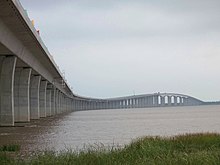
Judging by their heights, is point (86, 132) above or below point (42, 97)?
below

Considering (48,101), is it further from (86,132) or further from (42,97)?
(86,132)

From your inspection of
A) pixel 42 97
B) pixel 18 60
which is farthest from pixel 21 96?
pixel 42 97

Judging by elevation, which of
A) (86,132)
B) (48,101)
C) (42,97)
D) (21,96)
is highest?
(21,96)

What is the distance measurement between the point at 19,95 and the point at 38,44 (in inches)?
545

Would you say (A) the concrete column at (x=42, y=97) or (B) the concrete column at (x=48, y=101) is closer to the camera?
(A) the concrete column at (x=42, y=97)

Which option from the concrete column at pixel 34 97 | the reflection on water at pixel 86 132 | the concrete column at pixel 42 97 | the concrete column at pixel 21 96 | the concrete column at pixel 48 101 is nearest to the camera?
the reflection on water at pixel 86 132

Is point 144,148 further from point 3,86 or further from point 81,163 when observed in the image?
point 3,86

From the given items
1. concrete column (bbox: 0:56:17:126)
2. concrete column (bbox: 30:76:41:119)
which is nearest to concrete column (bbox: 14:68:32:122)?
concrete column (bbox: 0:56:17:126)

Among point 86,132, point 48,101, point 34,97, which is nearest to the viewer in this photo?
point 86,132

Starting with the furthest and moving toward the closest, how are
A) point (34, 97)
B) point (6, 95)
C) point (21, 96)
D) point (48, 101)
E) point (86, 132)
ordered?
point (48, 101) < point (34, 97) < point (21, 96) < point (6, 95) < point (86, 132)

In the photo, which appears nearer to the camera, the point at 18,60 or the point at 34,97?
the point at 18,60

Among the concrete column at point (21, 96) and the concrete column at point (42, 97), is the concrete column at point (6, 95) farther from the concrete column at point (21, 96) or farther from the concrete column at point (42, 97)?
the concrete column at point (42, 97)

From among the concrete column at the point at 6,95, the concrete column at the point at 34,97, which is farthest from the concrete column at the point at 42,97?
the concrete column at the point at 6,95

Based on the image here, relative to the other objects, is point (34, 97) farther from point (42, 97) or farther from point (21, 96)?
point (42, 97)
